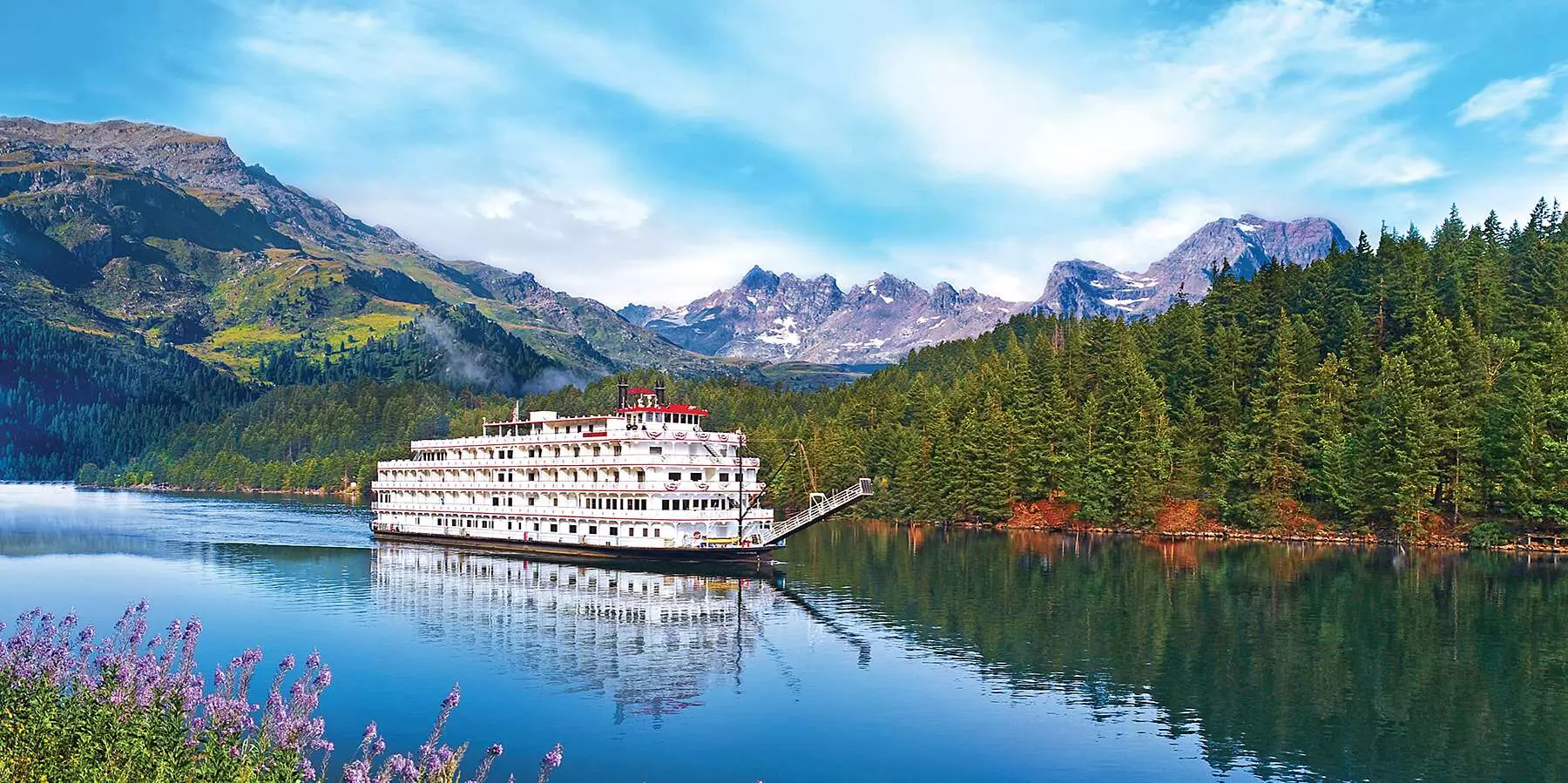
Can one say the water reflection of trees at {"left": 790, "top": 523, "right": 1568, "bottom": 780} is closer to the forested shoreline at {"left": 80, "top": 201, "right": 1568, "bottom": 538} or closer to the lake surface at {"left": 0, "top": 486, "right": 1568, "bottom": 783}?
the lake surface at {"left": 0, "top": 486, "right": 1568, "bottom": 783}

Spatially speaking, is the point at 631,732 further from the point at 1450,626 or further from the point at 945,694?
the point at 1450,626

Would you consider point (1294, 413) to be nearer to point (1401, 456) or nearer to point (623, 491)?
point (1401, 456)

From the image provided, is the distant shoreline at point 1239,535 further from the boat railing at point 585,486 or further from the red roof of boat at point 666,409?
the red roof of boat at point 666,409

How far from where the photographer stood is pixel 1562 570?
269ft

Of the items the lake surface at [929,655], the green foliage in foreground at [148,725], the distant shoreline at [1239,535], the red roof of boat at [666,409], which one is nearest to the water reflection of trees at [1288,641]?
the lake surface at [929,655]

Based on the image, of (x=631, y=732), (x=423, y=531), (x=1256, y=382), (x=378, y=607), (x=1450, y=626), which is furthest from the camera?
(x=1256, y=382)

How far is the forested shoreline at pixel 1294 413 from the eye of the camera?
332 feet

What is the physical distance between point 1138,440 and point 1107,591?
51.7 metres

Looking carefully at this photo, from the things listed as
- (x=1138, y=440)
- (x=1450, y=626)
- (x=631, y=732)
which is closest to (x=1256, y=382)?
(x=1138, y=440)

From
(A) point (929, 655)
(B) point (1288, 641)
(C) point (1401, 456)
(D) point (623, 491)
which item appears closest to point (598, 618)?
(A) point (929, 655)

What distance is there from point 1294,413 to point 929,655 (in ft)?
252

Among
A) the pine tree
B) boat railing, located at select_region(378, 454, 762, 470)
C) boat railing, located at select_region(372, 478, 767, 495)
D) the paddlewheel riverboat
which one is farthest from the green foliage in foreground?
the pine tree

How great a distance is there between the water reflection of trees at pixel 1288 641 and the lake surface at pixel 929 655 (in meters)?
0.21

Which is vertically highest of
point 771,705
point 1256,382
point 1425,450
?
point 1256,382
